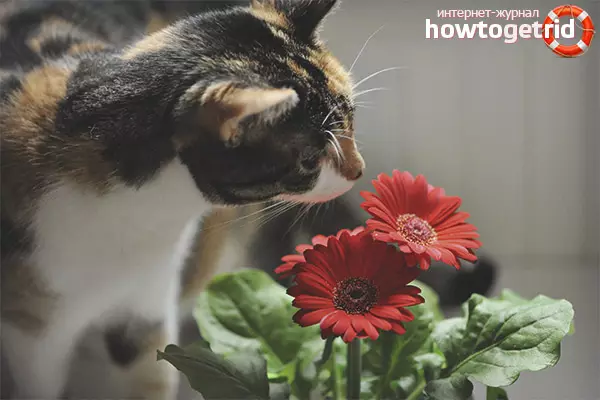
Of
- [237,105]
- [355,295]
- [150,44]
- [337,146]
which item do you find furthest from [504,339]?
[150,44]

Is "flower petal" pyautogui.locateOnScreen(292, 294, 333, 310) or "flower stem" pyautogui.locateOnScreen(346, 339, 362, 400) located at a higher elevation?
"flower petal" pyautogui.locateOnScreen(292, 294, 333, 310)

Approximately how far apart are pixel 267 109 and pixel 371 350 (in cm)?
33

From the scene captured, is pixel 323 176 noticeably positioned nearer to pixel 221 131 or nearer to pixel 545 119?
pixel 221 131

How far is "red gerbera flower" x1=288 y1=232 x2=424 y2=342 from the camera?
668 mm

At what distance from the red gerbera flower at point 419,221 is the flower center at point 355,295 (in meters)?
0.05

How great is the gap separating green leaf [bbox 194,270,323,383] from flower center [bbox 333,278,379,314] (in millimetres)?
129

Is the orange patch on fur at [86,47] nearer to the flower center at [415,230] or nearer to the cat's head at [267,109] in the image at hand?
the cat's head at [267,109]

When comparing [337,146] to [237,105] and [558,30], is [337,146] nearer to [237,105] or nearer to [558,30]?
[237,105]

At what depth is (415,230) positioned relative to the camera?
737 mm

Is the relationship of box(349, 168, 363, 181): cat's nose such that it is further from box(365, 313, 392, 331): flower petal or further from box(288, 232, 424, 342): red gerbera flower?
box(365, 313, 392, 331): flower petal

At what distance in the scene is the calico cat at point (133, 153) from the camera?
737 mm

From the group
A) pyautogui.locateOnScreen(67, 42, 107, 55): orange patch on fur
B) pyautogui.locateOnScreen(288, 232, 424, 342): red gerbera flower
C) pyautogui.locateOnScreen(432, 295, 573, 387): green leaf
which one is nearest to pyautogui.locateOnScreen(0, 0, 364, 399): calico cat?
pyautogui.locateOnScreen(67, 42, 107, 55): orange patch on fur

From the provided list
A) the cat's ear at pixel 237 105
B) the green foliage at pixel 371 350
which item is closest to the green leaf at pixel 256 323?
the green foliage at pixel 371 350

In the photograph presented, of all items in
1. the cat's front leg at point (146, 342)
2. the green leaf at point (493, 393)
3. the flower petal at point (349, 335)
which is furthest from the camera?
the cat's front leg at point (146, 342)
